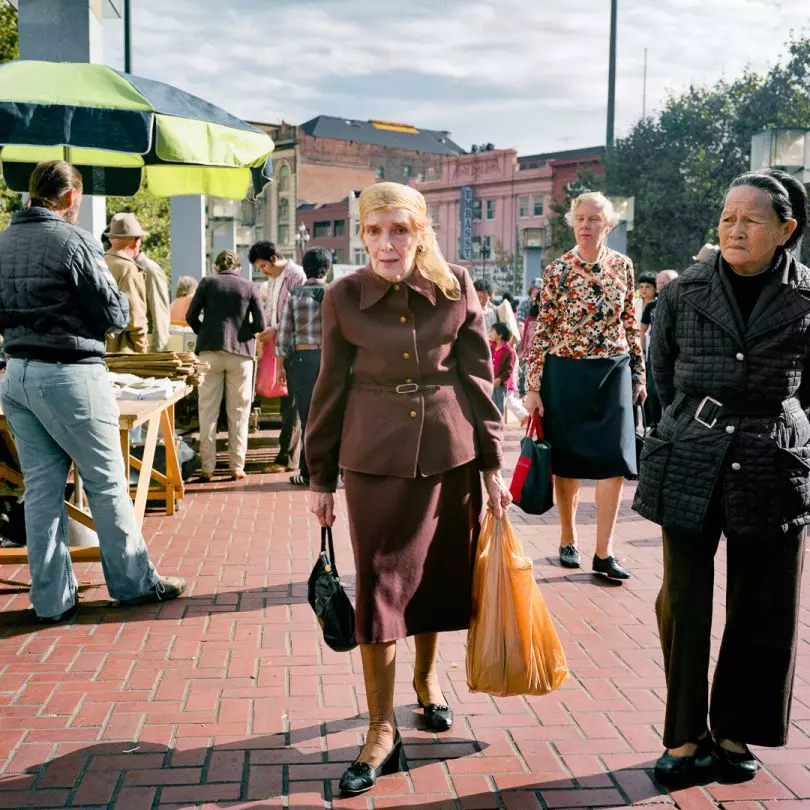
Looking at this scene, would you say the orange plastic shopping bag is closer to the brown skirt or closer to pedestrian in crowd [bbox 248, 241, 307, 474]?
the brown skirt

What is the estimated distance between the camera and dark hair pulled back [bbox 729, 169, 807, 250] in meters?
3.19

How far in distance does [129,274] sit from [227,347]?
1127 millimetres

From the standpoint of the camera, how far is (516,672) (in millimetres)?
3402

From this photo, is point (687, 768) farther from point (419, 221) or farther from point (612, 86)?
point (612, 86)

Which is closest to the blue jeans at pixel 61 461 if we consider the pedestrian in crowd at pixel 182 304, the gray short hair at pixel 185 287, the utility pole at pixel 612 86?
the pedestrian in crowd at pixel 182 304

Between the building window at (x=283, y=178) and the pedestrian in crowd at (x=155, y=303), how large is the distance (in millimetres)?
77217

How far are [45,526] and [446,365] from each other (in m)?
2.51

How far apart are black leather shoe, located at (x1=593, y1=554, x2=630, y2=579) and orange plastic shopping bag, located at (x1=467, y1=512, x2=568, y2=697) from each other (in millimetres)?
2490

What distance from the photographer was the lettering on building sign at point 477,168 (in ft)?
232

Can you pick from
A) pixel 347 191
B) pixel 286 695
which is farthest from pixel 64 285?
pixel 347 191

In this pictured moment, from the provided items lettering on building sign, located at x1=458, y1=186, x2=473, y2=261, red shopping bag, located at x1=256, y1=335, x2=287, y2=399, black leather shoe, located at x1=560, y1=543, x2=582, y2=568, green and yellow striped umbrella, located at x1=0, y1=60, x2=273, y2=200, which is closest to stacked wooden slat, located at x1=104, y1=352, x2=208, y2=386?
green and yellow striped umbrella, located at x1=0, y1=60, x2=273, y2=200

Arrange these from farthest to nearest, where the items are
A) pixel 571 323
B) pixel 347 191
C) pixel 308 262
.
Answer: pixel 347 191
pixel 308 262
pixel 571 323

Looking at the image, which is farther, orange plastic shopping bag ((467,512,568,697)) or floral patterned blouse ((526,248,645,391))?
floral patterned blouse ((526,248,645,391))

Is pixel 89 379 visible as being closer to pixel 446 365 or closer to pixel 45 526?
pixel 45 526
